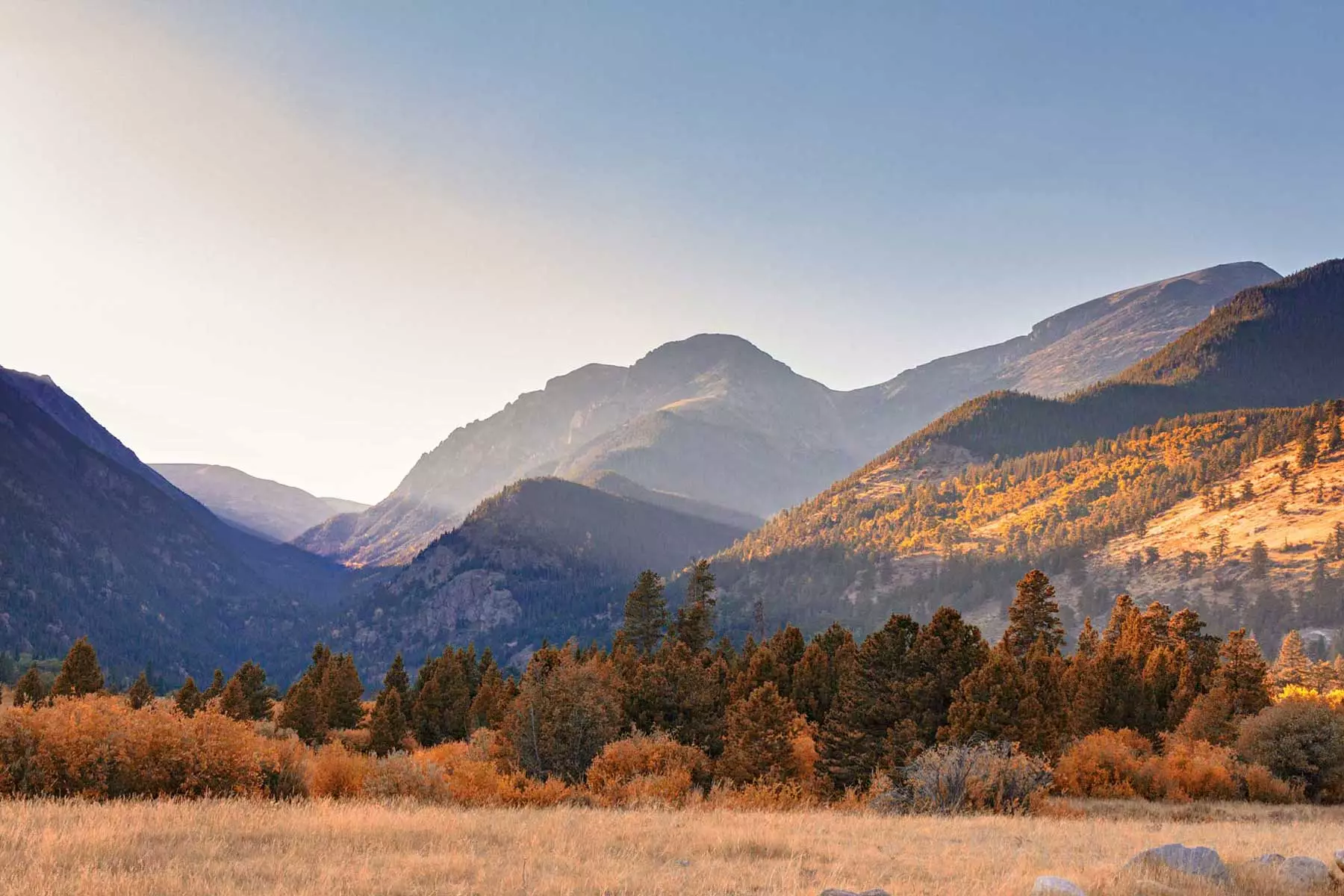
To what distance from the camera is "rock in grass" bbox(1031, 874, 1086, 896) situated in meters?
9.59

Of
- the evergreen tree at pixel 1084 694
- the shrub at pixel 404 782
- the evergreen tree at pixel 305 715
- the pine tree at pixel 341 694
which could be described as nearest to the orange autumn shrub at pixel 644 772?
the shrub at pixel 404 782

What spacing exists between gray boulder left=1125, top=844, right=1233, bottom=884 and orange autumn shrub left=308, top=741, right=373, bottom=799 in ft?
56.2

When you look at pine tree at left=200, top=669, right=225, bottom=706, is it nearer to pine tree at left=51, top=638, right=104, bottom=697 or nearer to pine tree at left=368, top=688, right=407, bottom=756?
pine tree at left=51, top=638, right=104, bottom=697

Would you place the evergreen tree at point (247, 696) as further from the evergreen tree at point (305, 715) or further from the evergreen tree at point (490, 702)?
the evergreen tree at point (490, 702)

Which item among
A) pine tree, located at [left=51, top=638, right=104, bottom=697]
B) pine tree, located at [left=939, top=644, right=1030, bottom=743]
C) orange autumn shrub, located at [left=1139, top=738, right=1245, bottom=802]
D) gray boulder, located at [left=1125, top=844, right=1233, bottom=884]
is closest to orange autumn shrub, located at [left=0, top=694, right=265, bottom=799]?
gray boulder, located at [left=1125, top=844, right=1233, bottom=884]

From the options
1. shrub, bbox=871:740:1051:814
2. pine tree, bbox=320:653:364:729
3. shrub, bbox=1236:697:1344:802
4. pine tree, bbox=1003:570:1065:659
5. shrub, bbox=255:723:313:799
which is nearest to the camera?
shrub, bbox=255:723:313:799

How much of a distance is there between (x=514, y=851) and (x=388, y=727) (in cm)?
5059

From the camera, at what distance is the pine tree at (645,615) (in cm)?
7181

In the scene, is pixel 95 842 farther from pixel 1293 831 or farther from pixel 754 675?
pixel 754 675

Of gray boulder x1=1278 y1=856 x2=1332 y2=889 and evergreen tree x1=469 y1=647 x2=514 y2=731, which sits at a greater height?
gray boulder x1=1278 y1=856 x2=1332 y2=889

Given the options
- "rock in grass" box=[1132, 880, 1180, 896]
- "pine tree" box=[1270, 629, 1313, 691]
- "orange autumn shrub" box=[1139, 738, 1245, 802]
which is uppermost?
"rock in grass" box=[1132, 880, 1180, 896]

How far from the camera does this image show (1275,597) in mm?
145625

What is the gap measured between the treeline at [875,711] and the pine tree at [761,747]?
0.09 metres

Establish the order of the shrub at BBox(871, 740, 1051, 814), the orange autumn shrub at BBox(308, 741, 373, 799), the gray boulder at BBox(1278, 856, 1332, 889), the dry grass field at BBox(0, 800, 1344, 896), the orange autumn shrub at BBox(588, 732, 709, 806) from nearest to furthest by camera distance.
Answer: the dry grass field at BBox(0, 800, 1344, 896)
the gray boulder at BBox(1278, 856, 1332, 889)
the orange autumn shrub at BBox(308, 741, 373, 799)
the orange autumn shrub at BBox(588, 732, 709, 806)
the shrub at BBox(871, 740, 1051, 814)
